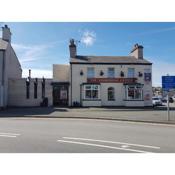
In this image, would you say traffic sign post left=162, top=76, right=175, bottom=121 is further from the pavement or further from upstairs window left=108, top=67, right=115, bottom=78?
upstairs window left=108, top=67, right=115, bottom=78

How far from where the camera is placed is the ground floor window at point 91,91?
119 ft

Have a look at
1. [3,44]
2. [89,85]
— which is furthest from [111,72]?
[3,44]

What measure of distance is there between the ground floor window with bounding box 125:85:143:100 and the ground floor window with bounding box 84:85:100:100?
3.66 metres

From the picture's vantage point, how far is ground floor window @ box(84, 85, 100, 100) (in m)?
36.4

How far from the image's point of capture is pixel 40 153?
8438 mm

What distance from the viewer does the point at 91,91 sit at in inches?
1437

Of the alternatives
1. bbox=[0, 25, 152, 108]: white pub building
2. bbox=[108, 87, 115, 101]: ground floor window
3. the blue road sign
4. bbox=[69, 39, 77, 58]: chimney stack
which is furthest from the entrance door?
the blue road sign

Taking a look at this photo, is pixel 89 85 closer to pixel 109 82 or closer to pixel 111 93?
pixel 109 82

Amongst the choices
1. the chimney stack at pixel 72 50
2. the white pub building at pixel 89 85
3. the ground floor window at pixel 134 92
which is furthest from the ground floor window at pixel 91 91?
the chimney stack at pixel 72 50

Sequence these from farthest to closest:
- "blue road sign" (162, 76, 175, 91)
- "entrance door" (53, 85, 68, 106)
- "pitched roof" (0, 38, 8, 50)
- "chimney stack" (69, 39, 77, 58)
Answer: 1. "chimney stack" (69, 39, 77, 58)
2. "entrance door" (53, 85, 68, 106)
3. "pitched roof" (0, 38, 8, 50)
4. "blue road sign" (162, 76, 175, 91)

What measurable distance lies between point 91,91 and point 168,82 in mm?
17998
